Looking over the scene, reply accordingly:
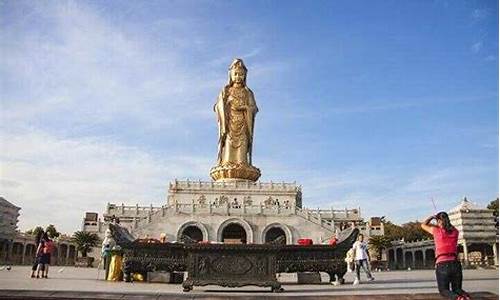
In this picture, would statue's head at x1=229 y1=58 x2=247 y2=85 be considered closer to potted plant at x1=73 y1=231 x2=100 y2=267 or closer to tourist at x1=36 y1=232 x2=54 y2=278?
potted plant at x1=73 y1=231 x2=100 y2=267

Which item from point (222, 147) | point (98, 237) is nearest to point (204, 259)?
point (98, 237)

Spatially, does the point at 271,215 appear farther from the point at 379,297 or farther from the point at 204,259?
the point at 379,297

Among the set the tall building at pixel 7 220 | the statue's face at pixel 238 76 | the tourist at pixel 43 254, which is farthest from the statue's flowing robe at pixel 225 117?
the tourist at pixel 43 254

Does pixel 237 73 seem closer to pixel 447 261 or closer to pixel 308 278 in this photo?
pixel 308 278

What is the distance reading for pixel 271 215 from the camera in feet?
118

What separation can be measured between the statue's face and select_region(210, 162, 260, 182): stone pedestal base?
7.96 meters

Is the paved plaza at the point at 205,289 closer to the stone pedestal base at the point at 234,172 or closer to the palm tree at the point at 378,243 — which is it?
the palm tree at the point at 378,243

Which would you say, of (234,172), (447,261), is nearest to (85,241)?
(234,172)

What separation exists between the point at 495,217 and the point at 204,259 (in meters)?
46.3

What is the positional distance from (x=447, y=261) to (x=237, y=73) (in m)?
38.8

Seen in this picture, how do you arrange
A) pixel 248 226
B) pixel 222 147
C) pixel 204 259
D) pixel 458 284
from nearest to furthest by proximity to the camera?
pixel 458 284, pixel 204 259, pixel 248 226, pixel 222 147

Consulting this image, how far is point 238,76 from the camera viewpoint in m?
43.8

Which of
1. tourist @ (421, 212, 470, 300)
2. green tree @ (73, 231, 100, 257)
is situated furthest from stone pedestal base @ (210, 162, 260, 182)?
tourist @ (421, 212, 470, 300)

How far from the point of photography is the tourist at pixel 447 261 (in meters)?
6.03
